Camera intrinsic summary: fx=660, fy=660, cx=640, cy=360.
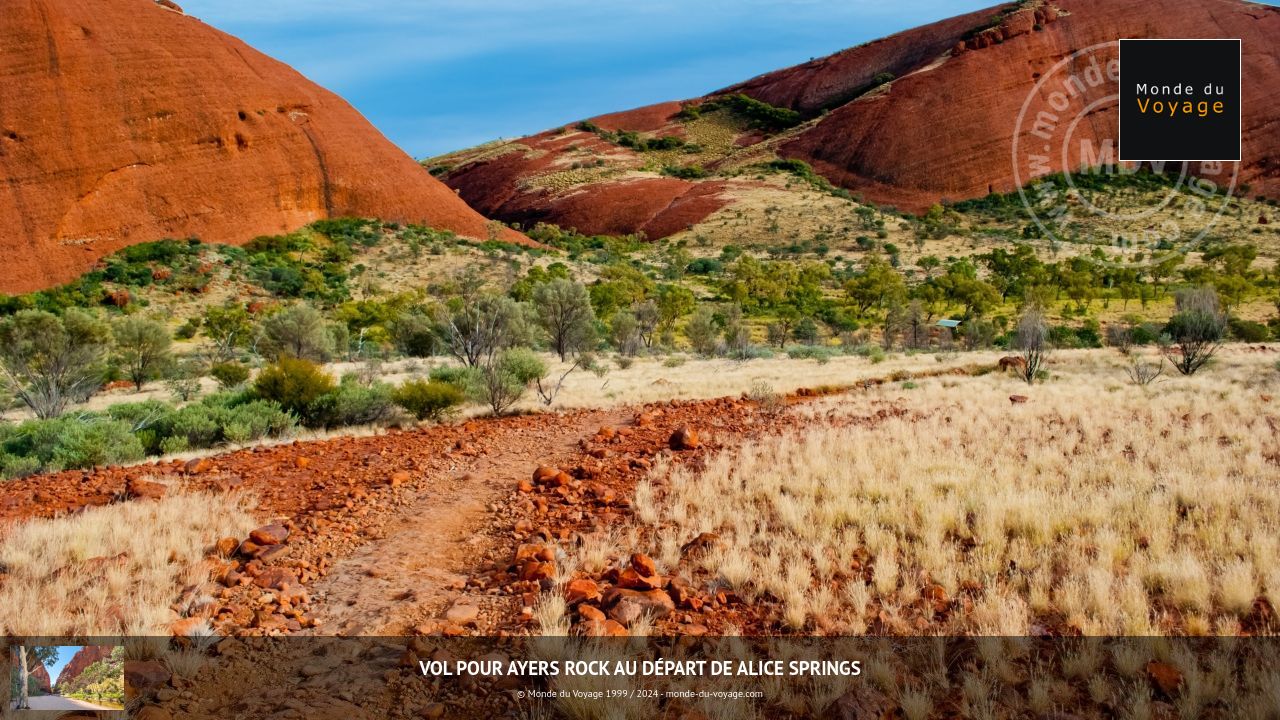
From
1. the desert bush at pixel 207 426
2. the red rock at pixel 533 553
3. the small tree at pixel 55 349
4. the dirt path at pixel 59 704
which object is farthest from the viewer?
the small tree at pixel 55 349

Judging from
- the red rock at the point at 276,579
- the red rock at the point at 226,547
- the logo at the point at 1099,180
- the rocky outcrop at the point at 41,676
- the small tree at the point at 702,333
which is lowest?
the small tree at the point at 702,333

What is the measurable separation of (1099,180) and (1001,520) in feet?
222

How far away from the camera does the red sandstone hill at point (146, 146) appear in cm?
3700

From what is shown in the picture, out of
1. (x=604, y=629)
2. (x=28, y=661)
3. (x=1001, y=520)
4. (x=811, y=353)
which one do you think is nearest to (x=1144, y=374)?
(x=811, y=353)

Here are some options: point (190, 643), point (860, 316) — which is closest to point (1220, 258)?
Result: point (860, 316)

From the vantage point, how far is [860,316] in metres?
34.2

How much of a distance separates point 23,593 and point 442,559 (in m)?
2.31

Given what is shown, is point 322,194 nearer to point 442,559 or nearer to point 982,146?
point 442,559

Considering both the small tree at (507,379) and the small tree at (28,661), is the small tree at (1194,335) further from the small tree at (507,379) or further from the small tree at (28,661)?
the small tree at (28,661)

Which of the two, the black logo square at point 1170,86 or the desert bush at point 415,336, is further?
the desert bush at point 415,336

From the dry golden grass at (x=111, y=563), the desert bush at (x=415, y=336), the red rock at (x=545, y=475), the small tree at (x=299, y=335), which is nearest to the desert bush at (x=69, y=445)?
the dry golden grass at (x=111, y=563)

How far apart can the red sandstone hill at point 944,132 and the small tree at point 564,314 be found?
37.7 meters

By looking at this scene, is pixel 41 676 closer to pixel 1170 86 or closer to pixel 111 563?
pixel 111 563

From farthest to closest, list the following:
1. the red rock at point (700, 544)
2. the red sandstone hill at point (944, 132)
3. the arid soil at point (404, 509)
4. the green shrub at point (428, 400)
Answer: the red sandstone hill at point (944, 132), the green shrub at point (428, 400), the red rock at point (700, 544), the arid soil at point (404, 509)
